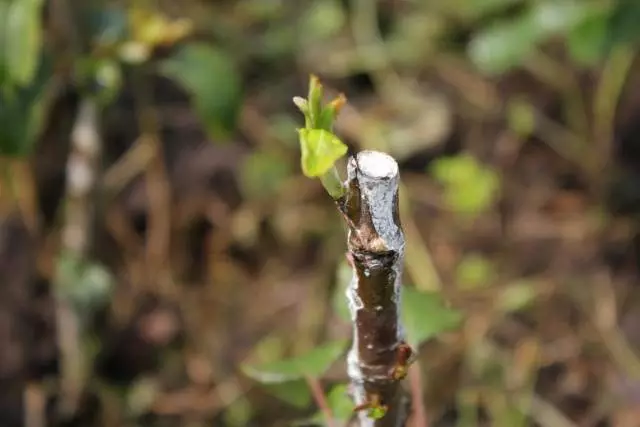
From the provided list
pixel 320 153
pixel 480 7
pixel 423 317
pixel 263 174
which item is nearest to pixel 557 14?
pixel 480 7

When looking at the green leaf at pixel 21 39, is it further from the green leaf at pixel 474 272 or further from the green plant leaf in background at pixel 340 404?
the green leaf at pixel 474 272

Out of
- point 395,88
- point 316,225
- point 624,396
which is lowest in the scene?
point 624,396

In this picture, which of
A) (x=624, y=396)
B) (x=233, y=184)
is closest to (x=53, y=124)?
(x=233, y=184)

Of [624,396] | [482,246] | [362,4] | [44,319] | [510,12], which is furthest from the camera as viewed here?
[362,4]

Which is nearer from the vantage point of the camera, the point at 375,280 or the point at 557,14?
the point at 375,280

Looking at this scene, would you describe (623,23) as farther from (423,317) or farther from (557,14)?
(423,317)

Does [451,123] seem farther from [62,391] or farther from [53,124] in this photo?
[62,391]
